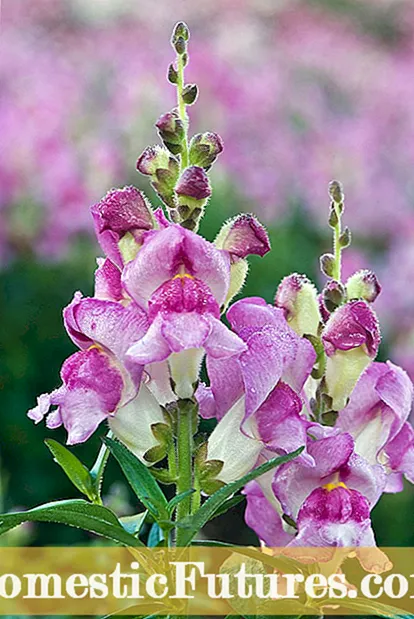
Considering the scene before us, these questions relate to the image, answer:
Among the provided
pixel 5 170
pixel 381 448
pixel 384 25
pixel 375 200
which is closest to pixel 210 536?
pixel 5 170

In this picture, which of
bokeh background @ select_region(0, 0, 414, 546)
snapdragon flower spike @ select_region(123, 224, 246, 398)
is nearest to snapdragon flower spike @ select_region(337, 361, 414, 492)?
snapdragon flower spike @ select_region(123, 224, 246, 398)

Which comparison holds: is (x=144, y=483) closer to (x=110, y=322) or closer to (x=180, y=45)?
(x=110, y=322)

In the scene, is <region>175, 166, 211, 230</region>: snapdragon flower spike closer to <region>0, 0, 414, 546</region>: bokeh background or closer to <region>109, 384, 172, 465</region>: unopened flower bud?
<region>109, 384, 172, 465</region>: unopened flower bud

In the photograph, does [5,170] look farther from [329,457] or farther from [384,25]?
[384,25]

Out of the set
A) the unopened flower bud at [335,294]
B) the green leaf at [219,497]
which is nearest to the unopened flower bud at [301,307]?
the unopened flower bud at [335,294]

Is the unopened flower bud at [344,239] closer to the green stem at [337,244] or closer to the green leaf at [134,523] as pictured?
the green stem at [337,244]

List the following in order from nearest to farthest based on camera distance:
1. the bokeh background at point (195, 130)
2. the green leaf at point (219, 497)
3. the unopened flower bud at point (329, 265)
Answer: the green leaf at point (219, 497) < the unopened flower bud at point (329, 265) < the bokeh background at point (195, 130)

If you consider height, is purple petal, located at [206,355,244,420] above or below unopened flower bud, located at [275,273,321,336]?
below
